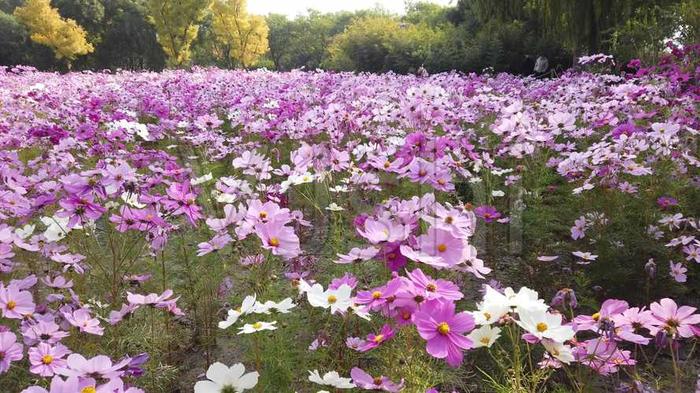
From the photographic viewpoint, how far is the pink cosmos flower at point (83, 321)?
5.55 ft

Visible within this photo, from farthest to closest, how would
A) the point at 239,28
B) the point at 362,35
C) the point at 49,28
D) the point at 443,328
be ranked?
the point at 239,28
the point at 49,28
the point at 362,35
the point at 443,328

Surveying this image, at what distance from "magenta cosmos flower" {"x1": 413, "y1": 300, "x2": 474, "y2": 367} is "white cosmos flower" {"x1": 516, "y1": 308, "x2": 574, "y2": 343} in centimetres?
12

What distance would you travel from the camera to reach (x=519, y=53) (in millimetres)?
16219

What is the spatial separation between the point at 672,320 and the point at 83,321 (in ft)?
5.68

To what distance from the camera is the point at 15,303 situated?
1.60 meters

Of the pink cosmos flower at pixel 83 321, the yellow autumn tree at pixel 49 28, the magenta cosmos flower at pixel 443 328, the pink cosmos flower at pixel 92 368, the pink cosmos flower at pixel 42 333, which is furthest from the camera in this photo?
the yellow autumn tree at pixel 49 28

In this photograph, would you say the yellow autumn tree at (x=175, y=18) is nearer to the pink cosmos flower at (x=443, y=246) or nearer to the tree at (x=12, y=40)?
the tree at (x=12, y=40)

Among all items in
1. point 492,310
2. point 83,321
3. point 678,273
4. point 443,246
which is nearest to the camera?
point 492,310

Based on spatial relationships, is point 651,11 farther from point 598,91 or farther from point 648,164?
point 648,164

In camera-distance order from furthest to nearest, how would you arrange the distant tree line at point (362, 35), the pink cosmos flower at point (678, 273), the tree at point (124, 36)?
1. the tree at point (124, 36)
2. the distant tree line at point (362, 35)
3. the pink cosmos flower at point (678, 273)

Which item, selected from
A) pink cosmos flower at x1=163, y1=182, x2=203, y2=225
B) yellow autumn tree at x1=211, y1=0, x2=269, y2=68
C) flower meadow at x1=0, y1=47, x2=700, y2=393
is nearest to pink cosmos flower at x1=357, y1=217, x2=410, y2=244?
flower meadow at x1=0, y1=47, x2=700, y2=393

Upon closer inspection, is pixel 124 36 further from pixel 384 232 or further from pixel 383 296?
pixel 383 296

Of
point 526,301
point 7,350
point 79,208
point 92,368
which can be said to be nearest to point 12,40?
point 79,208

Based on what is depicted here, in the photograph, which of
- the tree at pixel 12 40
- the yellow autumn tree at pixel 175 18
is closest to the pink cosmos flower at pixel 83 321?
the yellow autumn tree at pixel 175 18
